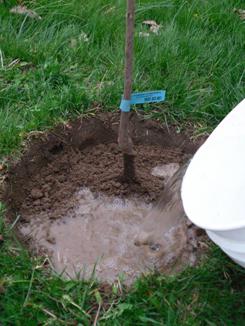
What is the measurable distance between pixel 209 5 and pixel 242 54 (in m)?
0.44

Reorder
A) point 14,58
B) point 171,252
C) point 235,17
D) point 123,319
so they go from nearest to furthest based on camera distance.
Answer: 1. point 123,319
2. point 171,252
3. point 14,58
4. point 235,17

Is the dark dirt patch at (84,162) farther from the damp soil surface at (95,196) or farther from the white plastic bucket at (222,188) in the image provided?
the white plastic bucket at (222,188)

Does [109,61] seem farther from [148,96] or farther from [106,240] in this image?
[106,240]

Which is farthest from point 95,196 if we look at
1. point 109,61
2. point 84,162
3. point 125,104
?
point 109,61

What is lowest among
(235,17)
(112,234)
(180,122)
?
(112,234)

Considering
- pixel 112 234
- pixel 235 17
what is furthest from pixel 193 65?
pixel 112 234

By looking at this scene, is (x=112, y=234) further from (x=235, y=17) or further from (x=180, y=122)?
(x=235, y=17)

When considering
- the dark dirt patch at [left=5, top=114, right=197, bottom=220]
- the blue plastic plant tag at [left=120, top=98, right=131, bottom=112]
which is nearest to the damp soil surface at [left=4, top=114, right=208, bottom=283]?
the dark dirt patch at [left=5, top=114, right=197, bottom=220]

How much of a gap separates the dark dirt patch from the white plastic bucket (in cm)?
58

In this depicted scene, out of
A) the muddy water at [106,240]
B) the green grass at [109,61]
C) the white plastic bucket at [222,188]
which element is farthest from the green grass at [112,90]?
the white plastic bucket at [222,188]

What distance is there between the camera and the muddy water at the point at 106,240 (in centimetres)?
207

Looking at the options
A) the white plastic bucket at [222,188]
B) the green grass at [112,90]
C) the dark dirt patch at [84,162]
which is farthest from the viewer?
the dark dirt patch at [84,162]

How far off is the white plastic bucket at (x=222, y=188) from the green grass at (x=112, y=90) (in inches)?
10.1

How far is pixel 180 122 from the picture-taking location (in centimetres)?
254
